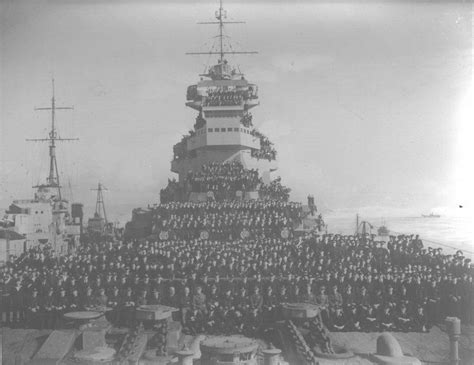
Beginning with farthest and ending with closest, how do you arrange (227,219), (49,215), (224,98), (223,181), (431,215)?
(224,98)
(49,215)
(223,181)
(227,219)
(431,215)

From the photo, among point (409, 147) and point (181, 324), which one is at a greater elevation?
point (409, 147)

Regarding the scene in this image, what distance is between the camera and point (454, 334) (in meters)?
6.37

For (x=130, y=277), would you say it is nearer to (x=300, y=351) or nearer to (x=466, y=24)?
(x=300, y=351)

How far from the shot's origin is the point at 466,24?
298 inches

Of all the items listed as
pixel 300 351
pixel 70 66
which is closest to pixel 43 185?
pixel 70 66

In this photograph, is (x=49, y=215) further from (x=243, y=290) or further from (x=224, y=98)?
(x=243, y=290)

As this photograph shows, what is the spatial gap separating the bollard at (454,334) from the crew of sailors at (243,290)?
3.48 feet

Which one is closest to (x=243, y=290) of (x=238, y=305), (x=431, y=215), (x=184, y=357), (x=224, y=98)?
(x=238, y=305)

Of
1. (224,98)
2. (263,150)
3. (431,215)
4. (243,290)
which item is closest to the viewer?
(243,290)

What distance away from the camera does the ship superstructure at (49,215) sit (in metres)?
9.92

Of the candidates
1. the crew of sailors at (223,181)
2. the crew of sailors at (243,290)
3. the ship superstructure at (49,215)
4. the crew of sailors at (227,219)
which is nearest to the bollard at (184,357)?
the crew of sailors at (243,290)

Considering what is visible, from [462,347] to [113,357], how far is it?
197 inches

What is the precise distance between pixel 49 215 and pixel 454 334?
44.2 ft

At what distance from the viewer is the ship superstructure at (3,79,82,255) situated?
9922 mm
